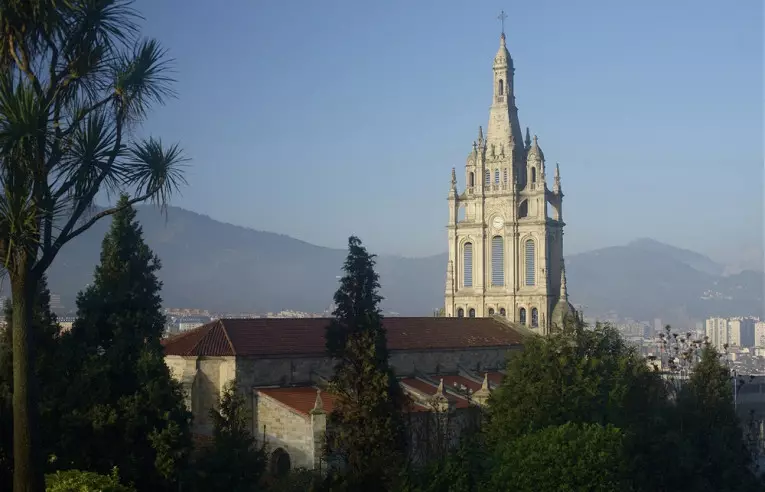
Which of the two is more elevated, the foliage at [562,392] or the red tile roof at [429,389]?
the foliage at [562,392]

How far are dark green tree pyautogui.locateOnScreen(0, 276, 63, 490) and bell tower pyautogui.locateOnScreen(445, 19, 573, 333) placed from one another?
41.5m

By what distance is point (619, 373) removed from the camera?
37562mm

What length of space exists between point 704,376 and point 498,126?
31.2 m

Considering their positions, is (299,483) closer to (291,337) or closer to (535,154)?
(291,337)

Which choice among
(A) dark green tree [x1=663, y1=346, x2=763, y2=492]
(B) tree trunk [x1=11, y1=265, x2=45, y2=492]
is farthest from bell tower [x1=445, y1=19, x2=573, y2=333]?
(B) tree trunk [x1=11, y1=265, x2=45, y2=492]

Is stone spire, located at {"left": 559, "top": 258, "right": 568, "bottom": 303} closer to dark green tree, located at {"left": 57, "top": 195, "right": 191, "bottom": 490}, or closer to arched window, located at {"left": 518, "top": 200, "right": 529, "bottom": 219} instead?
arched window, located at {"left": 518, "top": 200, "right": 529, "bottom": 219}

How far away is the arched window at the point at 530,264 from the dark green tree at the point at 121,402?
40577 millimetres

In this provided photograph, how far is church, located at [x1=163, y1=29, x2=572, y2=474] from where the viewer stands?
4478 centimetres

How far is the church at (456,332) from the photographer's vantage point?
44.8 meters

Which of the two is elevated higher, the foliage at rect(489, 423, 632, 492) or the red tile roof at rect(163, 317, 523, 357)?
the red tile roof at rect(163, 317, 523, 357)

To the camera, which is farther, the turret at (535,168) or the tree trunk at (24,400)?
the turret at (535,168)

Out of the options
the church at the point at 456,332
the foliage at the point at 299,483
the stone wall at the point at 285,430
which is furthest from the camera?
the church at the point at 456,332

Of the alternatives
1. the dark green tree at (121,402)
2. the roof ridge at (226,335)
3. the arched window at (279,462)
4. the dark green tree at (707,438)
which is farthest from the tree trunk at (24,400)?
the roof ridge at (226,335)

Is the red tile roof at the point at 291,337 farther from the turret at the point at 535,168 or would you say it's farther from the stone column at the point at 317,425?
the turret at the point at 535,168
